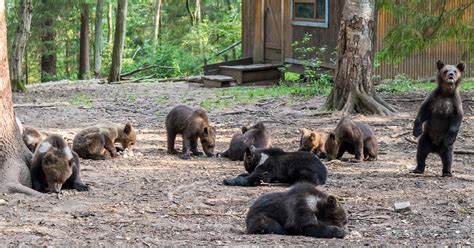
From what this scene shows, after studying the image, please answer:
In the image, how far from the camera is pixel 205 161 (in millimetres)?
13078

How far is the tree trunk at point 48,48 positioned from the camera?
3716 centimetres

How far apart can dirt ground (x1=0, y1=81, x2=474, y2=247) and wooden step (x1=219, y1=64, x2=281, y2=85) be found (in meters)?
10.7

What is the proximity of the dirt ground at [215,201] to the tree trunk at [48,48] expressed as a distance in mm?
21285

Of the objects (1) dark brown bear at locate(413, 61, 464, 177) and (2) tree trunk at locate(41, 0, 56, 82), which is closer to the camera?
(1) dark brown bear at locate(413, 61, 464, 177)

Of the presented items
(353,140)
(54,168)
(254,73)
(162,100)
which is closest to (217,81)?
(254,73)

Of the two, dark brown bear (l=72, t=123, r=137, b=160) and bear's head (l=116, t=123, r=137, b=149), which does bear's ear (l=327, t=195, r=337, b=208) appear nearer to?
dark brown bear (l=72, t=123, r=137, b=160)

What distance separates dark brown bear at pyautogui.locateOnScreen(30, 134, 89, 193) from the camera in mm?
9906

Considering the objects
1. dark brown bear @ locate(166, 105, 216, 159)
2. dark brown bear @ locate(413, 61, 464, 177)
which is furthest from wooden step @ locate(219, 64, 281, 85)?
dark brown bear @ locate(413, 61, 464, 177)

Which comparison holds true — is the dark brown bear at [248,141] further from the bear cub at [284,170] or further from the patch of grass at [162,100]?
the patch of grass at [162,100]

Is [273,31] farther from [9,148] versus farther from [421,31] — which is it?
[9,148]

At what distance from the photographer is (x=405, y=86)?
23.2 m

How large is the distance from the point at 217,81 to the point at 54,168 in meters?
17.2

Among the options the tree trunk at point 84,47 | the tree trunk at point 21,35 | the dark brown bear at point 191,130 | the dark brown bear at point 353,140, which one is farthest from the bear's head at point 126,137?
the tree trunk at point 84,47

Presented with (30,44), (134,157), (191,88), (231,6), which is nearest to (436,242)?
(134,157)
